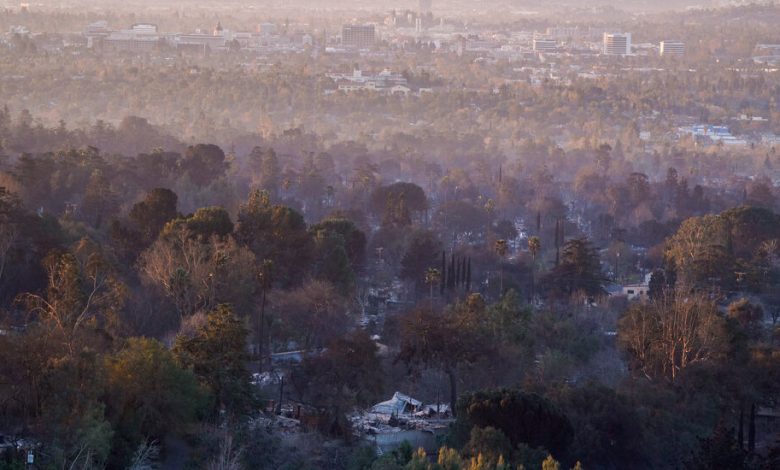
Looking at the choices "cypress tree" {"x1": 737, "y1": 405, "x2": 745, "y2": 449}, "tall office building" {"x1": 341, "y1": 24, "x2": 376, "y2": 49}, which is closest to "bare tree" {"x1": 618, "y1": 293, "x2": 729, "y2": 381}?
"cypress tree" {"x1": 737, "y1": 405, "x2": 745, "y2": 449}

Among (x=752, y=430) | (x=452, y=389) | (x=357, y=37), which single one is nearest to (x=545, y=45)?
(x=357, y=37)

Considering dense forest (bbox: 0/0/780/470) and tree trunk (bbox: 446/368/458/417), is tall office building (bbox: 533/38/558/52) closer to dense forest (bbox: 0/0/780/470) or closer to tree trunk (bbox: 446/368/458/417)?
dense forest (bbox: 0/0/780/470)

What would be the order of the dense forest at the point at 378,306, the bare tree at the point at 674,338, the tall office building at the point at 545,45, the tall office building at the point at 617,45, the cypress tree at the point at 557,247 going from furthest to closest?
the tall office building at the point at 545,45 < the tall office building at the point at 617,45 < the cypress tree at the point at 557,247 < the bare tree at the point at 674,338 < the dense forest at the point at 378,306

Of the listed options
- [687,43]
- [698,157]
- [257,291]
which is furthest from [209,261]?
[687,43]

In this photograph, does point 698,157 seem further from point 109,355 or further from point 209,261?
point 109,355

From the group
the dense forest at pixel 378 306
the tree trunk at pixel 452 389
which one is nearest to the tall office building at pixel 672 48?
the dense forest at pixel 378 306

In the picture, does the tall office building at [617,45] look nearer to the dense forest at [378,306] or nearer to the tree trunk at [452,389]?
the dense forest at [378,306]

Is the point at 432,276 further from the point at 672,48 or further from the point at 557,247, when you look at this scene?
the point at 672,48
